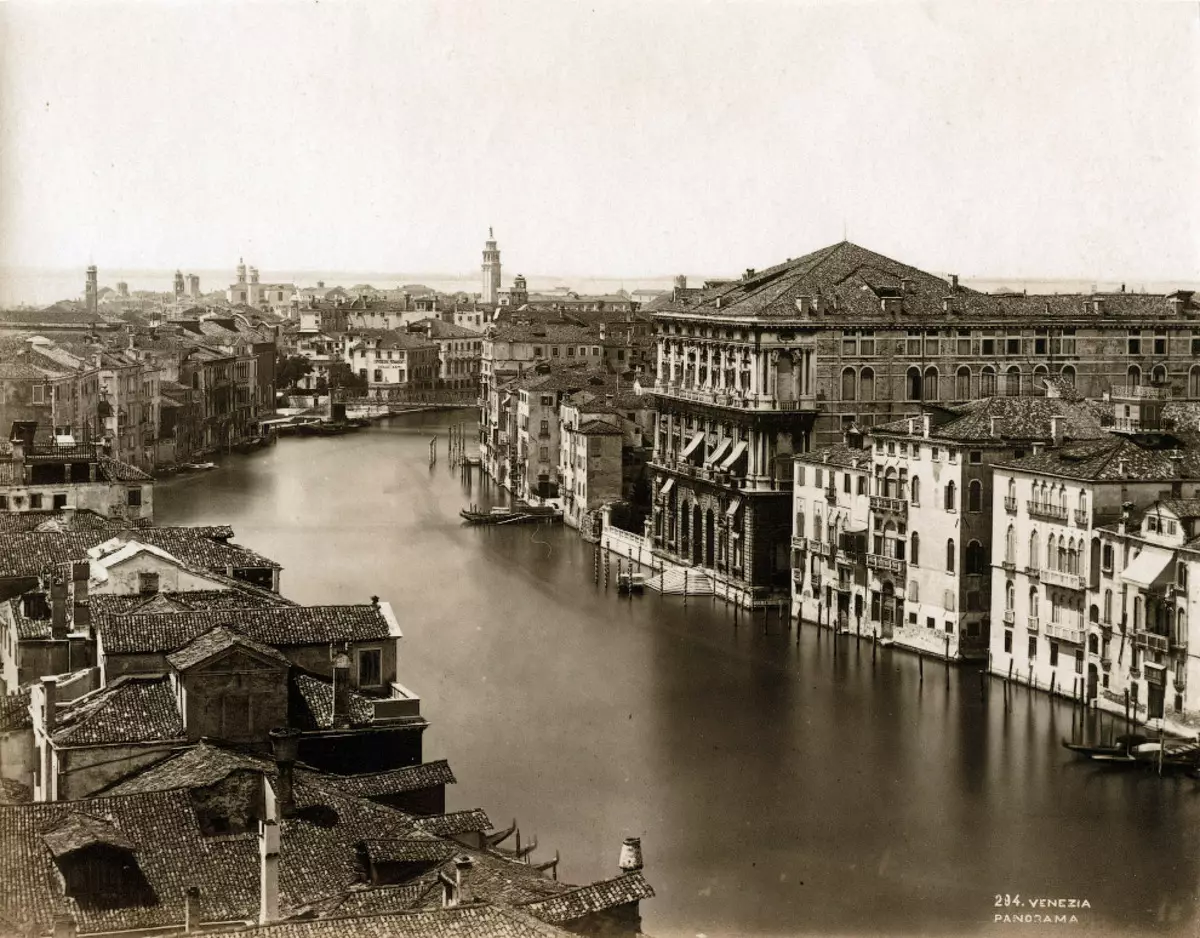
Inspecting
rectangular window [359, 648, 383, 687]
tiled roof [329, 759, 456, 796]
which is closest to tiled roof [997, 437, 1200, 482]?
rectangular window [359, 648, 383, 687]

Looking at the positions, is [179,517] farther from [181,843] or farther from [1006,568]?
[181,843]

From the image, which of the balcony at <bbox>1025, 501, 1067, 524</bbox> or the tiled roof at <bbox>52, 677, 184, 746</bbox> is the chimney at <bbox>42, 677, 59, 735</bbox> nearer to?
the tiled roof at <bbox>52, 677, 184, 746</bbox>

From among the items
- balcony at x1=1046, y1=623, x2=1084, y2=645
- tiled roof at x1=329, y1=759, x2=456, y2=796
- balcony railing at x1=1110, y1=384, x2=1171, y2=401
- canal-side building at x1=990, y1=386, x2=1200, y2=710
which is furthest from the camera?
balcony railing at x1=1110, y1=384, x2=1171, y2=401

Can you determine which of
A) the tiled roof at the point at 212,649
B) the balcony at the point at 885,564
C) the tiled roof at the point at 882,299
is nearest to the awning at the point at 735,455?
the tiled roof at the point at 882,299

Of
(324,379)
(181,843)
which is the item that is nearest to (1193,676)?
(181,843)

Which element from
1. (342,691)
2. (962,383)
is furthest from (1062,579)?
(962,383)

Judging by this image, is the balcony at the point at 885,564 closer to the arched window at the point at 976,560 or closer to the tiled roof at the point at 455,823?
the arched window at the point at 976,560
